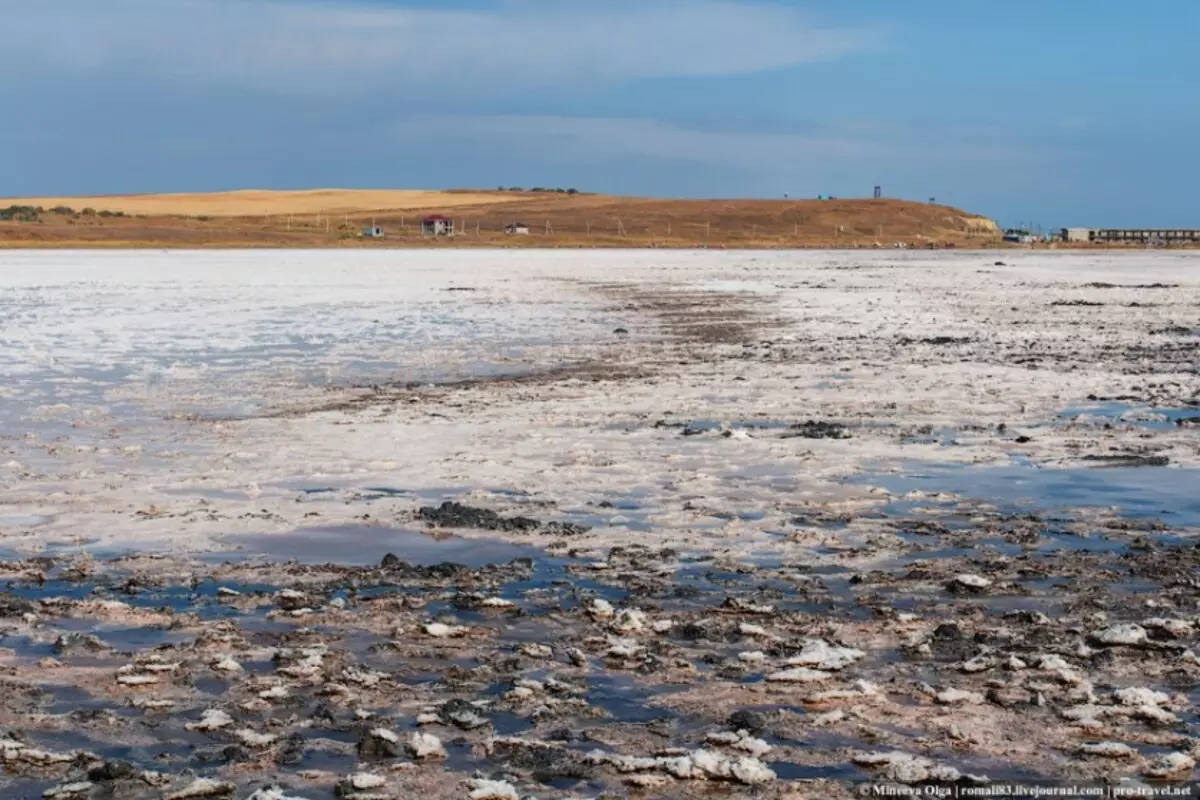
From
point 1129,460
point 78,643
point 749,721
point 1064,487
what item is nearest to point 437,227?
point 1129,460

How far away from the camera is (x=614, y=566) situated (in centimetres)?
847

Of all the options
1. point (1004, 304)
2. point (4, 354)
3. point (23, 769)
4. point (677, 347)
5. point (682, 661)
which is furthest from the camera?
point (1004, 304)

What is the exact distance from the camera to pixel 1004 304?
37594mm

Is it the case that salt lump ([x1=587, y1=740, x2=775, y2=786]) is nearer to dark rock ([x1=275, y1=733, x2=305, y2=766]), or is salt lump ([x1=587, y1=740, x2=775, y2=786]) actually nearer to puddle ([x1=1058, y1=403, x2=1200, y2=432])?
dark rock ([x1=275, y1=733, x2=305, y2=766])

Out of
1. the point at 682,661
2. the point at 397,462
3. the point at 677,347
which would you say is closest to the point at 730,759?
the point at 682,661

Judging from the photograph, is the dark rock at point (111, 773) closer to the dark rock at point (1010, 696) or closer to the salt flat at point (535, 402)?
the dark rock at point (1010, 696)

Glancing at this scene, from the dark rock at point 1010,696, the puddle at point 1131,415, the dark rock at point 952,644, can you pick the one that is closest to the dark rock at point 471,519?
the dark rock at point 952,644

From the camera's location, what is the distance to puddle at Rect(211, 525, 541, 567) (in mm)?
8766

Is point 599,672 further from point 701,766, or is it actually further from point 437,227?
point 437,227

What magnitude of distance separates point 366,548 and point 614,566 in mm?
1674

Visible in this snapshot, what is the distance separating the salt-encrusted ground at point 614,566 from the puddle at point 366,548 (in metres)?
0.03

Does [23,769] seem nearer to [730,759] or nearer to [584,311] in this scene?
[730,759]

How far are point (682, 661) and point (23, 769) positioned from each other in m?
2.84

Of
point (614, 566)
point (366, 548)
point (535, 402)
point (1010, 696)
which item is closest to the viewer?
point (1010, 696)
